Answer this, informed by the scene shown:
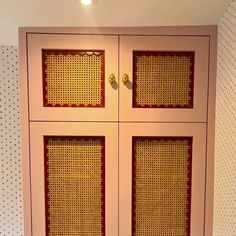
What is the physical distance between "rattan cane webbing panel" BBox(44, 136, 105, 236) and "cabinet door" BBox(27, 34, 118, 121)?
14 centimetres

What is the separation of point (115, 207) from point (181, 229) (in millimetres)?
360

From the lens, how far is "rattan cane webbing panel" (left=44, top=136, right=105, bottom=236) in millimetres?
1496

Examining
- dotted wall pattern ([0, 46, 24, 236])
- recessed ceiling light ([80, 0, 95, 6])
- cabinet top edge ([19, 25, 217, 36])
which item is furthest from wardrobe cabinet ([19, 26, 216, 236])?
dotted wall pattern ([0, 46, 24, 236])

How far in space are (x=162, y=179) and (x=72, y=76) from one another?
0.69 meters

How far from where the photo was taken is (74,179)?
1512 millimetres

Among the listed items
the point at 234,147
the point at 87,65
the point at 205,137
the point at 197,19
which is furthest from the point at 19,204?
the point at 197,19

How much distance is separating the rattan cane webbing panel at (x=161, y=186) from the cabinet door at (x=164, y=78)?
0.45ft

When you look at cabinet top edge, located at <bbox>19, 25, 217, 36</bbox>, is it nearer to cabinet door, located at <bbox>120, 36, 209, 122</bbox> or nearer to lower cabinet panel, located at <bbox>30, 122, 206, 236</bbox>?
cabinet door, located at <bbox>120, 36, 209, 122</bbox>

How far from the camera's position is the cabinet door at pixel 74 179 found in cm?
148

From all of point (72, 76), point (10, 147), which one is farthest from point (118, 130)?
point (10, 147)

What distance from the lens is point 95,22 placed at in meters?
1.41

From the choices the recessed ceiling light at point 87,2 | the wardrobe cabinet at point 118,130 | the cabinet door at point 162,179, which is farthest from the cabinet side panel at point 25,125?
the cabinet door at point 162,179

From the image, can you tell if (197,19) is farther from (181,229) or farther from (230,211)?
(181,229)

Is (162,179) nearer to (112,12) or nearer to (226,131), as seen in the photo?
(226,131)
